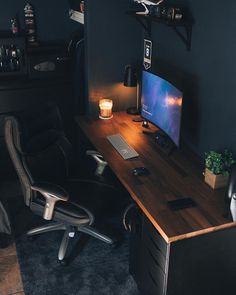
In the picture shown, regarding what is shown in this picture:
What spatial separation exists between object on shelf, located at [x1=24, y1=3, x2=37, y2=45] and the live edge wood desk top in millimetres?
1270

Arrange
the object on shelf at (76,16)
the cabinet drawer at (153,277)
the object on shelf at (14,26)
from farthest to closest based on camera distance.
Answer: the object on shelf at (14,26) < the object on shelf at (76,16) < the cabinet drawer at (153,277)

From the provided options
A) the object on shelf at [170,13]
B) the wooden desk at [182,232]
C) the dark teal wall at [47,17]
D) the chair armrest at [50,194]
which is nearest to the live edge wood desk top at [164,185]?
the wooden desk at [182,232]

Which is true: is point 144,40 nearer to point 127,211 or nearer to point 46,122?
point 46,122

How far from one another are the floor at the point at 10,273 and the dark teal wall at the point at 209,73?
4.96ft

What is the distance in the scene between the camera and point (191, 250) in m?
2.02

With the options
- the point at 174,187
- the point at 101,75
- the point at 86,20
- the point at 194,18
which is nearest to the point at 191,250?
the point at 174,187

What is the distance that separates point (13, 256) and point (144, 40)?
78.5 inches

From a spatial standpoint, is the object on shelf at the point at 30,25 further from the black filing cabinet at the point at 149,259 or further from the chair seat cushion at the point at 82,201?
the black filing cabinet at the point at 149,259

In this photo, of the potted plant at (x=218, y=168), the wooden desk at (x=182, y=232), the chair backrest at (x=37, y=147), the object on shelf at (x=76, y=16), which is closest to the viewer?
the wooden desk at (x=182, y=232)

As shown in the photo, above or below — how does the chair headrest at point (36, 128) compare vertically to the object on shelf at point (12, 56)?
below

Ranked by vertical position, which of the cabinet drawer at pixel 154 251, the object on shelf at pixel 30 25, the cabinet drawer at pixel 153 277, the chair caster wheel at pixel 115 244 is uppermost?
the object on shelf at pixel 30 25

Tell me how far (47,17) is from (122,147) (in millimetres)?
1941

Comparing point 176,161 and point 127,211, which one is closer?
point 127,211

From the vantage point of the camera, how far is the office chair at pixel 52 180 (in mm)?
2484
